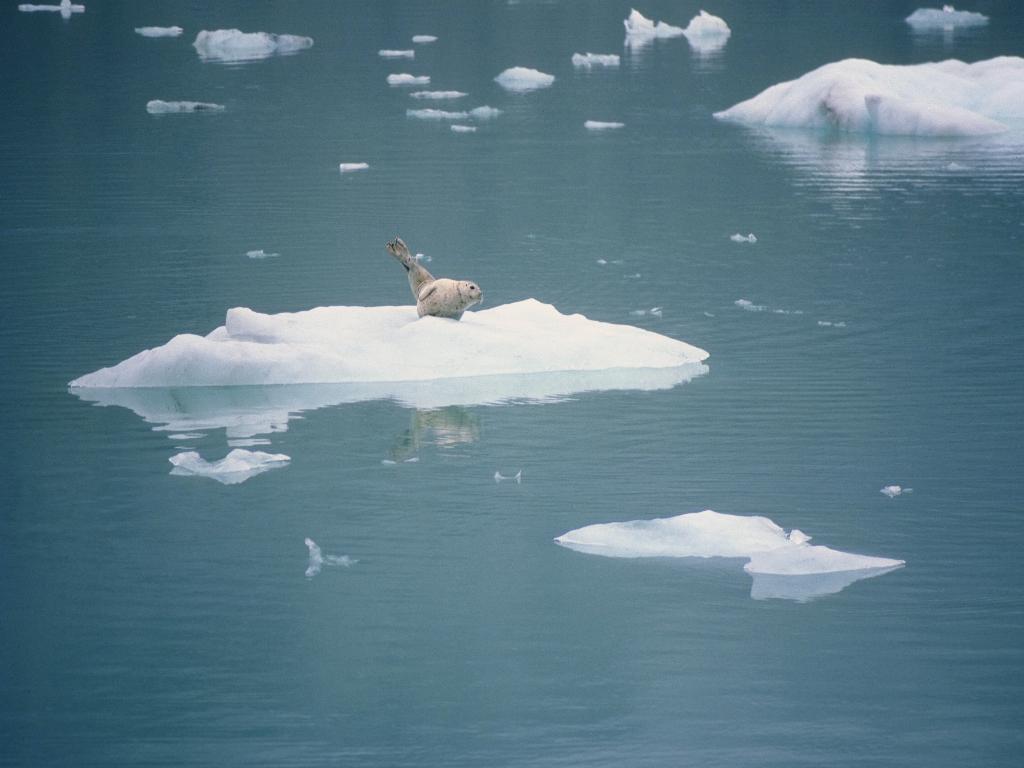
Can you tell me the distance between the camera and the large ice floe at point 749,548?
866cm

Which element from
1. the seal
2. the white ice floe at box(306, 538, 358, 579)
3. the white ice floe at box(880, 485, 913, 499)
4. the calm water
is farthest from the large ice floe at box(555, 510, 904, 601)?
the seal

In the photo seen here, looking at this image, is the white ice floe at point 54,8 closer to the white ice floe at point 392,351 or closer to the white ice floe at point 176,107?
the white ice floe at point 176,107

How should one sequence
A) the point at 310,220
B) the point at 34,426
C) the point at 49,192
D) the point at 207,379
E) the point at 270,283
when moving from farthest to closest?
the point at 49,192 < the point at 310,220 < the point at 270,283 < the point at 207,379 < the point at 34,426

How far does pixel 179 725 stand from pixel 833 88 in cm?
2384

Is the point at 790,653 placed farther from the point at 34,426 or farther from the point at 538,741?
the point at 34,426

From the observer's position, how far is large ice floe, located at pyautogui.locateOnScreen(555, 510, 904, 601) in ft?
28.4

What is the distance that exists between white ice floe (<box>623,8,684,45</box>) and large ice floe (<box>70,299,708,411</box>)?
3714cm

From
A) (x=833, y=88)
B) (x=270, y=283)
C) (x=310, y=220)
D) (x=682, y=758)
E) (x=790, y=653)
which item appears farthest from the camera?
(x=833, y=88)

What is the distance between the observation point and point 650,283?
16688 millimetres

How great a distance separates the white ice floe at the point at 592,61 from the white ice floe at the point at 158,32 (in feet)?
40.9

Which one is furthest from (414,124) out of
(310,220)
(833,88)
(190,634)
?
(190,634)

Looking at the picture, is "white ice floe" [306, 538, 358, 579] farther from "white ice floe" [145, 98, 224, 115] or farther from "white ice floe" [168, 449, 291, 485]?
"white ice floe" [145, 98, 224, 115]

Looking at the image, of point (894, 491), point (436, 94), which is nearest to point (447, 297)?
point (894, 491)

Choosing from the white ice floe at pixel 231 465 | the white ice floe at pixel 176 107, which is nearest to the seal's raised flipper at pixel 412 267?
the white ice floe at pixel 231 465
